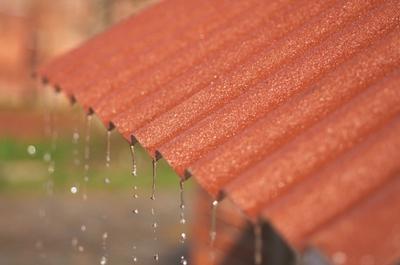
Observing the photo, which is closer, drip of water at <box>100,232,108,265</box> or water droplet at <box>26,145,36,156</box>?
drip of water at <box>100,232,108,265</box>

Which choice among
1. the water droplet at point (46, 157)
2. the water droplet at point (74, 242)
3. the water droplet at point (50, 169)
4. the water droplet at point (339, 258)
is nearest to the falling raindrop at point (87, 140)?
the water droplet at point (50, 169)

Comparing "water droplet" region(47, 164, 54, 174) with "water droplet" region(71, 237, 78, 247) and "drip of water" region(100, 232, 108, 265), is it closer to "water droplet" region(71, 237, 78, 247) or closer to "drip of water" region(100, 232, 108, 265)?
"drip of water" region(100, 232, 108, 265)

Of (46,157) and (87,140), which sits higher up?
(46,157)

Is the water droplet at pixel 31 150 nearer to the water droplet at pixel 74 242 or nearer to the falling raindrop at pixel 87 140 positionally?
the falling raindrop at pixel 87 140

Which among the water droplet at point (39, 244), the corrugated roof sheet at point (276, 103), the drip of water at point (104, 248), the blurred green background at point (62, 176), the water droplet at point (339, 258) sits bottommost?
the water droplet at point (339, 258)

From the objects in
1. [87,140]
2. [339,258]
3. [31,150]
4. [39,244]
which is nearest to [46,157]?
[31,150]

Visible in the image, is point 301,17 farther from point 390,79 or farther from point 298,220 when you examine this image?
point 298,220

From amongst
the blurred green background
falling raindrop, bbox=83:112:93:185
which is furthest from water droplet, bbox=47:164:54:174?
falling raindrop, bbox=83:112:93:185

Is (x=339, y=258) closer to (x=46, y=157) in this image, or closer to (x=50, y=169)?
(x=50, y=169)
